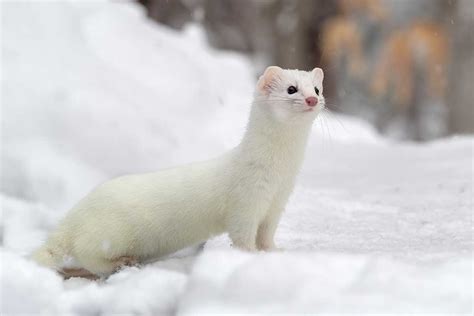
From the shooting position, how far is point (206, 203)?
7.96 ft

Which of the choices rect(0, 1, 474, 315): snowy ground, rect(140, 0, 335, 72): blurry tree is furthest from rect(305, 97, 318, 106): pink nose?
rect(140, 0, 335, 72): blurry tree

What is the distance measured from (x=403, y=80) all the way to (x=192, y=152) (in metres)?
7.25

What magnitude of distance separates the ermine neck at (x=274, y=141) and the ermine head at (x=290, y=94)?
0.03m

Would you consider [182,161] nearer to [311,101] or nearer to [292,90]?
[292,90]

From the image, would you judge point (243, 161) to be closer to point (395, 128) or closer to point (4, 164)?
point (4, 164)

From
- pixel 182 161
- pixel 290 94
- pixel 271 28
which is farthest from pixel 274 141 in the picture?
pixel 271 28

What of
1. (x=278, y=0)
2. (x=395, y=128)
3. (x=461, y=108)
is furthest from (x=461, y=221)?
(x=395, y=128)

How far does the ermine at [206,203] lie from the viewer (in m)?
2.39

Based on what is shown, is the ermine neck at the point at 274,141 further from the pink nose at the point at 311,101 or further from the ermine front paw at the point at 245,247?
the ermine front paw at the point at 245,247

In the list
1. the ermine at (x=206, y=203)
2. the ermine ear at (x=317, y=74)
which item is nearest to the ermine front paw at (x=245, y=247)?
the ermine at (x=206, y=203)

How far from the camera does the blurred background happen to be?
8164 mm

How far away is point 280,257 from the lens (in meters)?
1.82

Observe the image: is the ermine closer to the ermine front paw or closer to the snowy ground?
the ermine front paw

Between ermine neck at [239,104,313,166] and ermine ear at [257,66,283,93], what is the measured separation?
0.22ft
